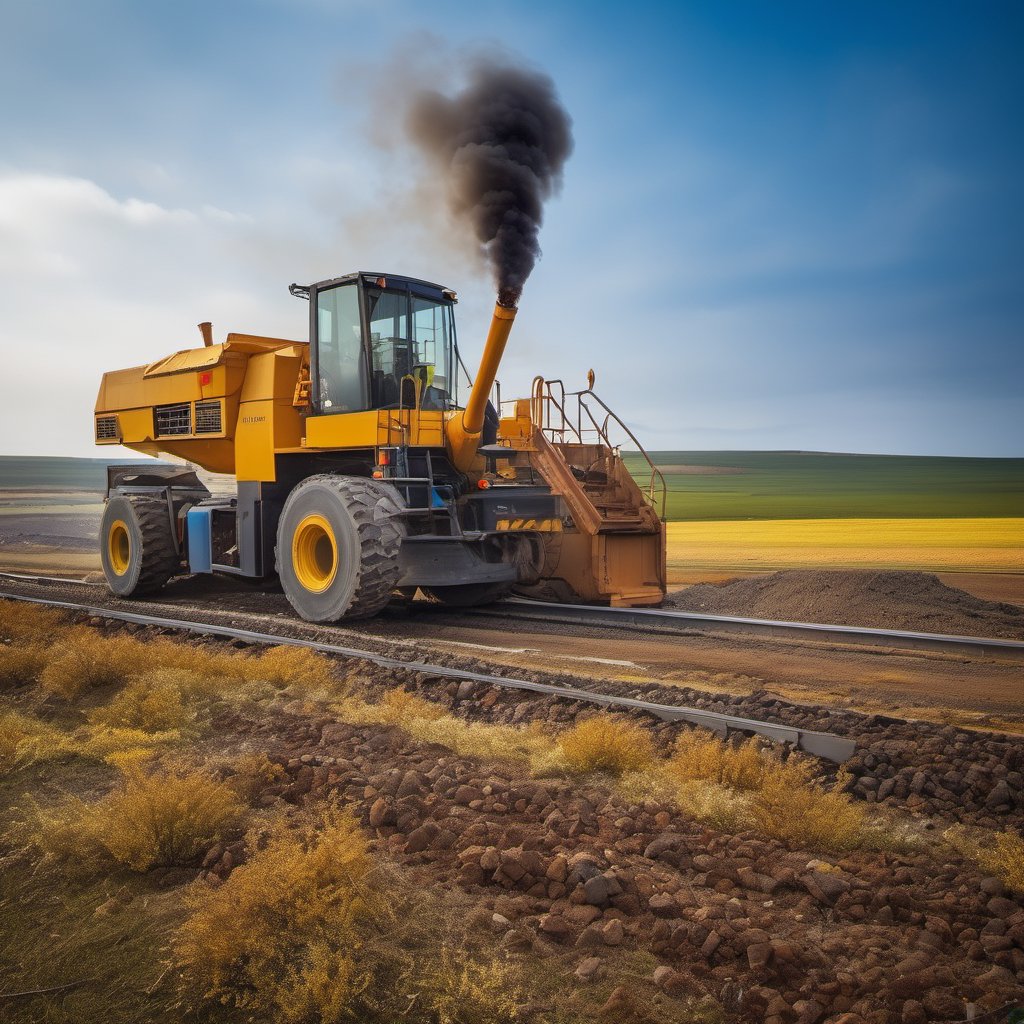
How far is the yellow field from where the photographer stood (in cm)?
2138

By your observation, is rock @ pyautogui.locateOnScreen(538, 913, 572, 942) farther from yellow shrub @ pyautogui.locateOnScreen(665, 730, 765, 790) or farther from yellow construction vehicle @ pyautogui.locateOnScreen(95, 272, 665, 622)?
yellow construction vehicle @ pyautogui.locateOnScreen(95, 272, 665, 622)

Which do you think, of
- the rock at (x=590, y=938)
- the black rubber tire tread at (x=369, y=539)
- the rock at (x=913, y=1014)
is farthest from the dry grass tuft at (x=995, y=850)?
the black rubber tire tread at (x=369, y=539)

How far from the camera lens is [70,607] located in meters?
13.9

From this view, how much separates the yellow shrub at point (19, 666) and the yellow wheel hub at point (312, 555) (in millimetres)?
3496

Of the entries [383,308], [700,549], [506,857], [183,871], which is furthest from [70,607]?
[700,549]

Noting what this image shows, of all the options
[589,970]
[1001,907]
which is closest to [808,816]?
[1001,907]

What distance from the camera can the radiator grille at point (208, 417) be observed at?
1383 cm

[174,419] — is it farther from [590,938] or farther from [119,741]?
[590,938]

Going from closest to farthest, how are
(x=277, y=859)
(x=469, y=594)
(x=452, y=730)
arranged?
(x=277, y=859)
(x=452, y=730)
(x=469, y=594)

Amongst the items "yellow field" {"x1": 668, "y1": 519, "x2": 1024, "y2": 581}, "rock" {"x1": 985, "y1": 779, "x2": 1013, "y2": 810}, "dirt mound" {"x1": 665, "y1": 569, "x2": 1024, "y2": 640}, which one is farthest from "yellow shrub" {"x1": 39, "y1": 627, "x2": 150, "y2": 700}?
"yellow field" {"x1": 668, "y1": 519, "x2": 1024, "y2": 581}

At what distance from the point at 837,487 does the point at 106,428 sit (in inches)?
2296

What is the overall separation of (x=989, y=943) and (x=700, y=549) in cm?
2285

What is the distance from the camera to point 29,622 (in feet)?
40.2

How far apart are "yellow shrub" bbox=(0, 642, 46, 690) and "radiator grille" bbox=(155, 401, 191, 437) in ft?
19.8
